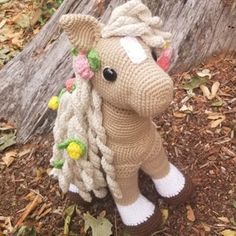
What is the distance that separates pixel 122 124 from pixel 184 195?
431mm

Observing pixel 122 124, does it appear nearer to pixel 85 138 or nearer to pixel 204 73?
pixel 85 138

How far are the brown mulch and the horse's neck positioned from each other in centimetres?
39

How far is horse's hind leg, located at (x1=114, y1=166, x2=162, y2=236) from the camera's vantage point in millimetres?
1492

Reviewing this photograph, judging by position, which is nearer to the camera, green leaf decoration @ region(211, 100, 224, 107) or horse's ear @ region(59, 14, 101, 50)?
horse's ear @ region(59, 14, 101, 50)

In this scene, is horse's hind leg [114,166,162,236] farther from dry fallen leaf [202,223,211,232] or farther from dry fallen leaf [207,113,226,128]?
dry fallen leaf [207,113,226,128]

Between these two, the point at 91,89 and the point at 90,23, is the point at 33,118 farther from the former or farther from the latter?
the point at 90,23

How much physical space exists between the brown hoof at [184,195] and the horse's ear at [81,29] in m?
0.64

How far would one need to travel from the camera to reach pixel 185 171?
1700mm

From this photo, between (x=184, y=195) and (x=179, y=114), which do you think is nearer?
(x=184, y=195)

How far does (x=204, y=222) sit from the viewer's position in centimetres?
158

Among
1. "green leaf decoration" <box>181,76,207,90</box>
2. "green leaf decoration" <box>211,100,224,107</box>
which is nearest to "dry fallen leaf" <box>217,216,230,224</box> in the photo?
"green leaf decoration" <box>211,100,224,107</box>

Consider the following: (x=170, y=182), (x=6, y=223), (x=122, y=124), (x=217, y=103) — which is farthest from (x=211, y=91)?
(x=6, y=223)

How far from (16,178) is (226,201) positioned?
0.82 m

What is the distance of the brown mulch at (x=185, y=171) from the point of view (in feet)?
5.24
